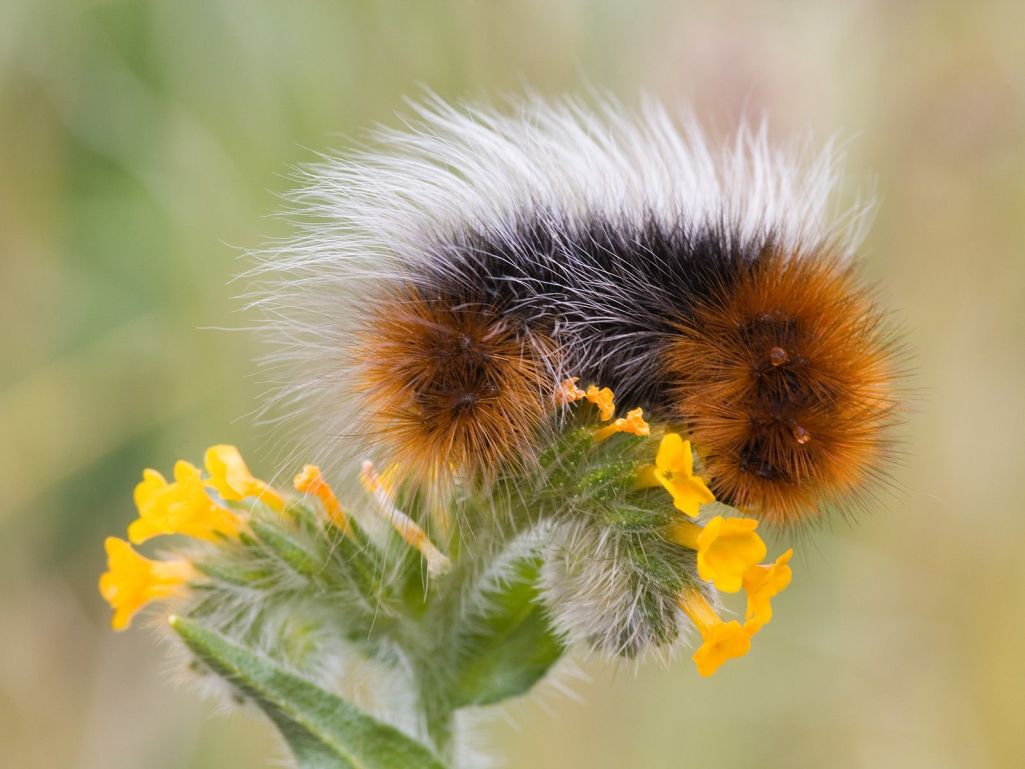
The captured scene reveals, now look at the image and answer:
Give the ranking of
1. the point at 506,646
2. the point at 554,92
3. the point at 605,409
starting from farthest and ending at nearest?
1. the point at 554,92
2. the point at 506,646
3. the point at 605,409

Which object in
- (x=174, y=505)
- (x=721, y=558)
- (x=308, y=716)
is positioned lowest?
(x=308, y=716)

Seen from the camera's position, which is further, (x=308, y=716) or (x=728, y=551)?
(x=308, y=716)

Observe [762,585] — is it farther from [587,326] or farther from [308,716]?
[308,716]

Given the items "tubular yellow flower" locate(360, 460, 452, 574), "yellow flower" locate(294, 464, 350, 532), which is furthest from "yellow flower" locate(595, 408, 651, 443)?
"yellow flower" locate(294, 464, 350, 532)

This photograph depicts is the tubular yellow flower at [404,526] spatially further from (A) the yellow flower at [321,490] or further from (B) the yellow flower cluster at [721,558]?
(B) the yellow flower cluster at [721,558]

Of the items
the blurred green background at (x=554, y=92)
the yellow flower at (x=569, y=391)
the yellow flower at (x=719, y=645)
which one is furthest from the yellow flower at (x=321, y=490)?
the blurred green background at (x=554, y=92)

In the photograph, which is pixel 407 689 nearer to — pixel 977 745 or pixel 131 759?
pixel 131 759

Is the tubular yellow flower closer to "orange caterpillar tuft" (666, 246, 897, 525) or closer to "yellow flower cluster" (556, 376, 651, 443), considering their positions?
"yellow flower cluster" (556, 376, 651, 443)

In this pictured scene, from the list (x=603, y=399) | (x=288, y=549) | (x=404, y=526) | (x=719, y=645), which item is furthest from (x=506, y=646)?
(x=603, y=399)

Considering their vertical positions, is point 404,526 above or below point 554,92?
below
